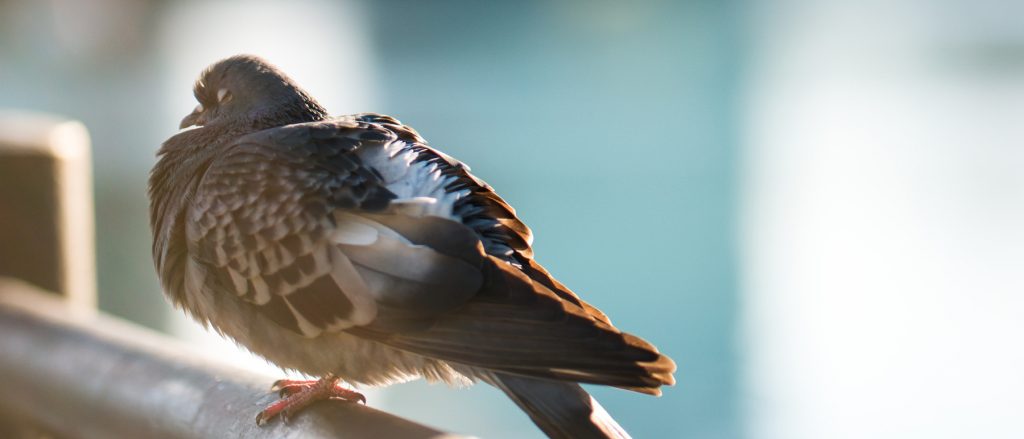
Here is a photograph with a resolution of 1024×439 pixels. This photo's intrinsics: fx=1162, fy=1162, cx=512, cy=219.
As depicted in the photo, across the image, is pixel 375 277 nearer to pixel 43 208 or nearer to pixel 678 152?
pixel 43 208

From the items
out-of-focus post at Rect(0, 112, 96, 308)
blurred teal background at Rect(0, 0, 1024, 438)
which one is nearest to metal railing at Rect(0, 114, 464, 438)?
out-of-focus post at Rect(0, 112, 96, 308)

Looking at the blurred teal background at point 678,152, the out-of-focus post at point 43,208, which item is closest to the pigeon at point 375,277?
the out-of-focus post at point 43,208

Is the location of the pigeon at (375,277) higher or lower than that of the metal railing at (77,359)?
higher

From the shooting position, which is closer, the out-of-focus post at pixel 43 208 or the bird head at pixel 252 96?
the bird head at pixel 252 96

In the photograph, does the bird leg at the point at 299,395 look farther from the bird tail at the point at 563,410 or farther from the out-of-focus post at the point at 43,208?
the out-of-focus post at the point at 43,208

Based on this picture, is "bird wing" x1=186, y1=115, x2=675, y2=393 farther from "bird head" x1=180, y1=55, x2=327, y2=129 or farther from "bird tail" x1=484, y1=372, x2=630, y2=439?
"bird head" x1=180, y1=55, x2=327, y2=129

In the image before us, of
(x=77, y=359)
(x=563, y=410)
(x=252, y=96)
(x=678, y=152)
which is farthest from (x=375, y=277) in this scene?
(x=678, y=152)
